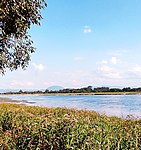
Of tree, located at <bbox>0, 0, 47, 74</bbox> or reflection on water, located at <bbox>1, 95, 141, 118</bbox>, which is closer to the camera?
tree, located at <bbox>0, 0, 47, 74</bbox>

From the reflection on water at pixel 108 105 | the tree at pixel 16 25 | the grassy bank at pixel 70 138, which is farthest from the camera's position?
the reflection on water at pixel 108 105

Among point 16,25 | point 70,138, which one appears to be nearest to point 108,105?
point 16,25

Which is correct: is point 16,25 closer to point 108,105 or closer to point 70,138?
point 70,138

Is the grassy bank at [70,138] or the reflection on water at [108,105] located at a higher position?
the grassy bank at [70,138]

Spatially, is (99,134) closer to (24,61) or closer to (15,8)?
(15,8)

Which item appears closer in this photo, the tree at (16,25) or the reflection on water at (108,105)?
the tree at (16,25)

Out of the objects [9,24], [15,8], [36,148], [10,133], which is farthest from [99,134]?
[9,24]

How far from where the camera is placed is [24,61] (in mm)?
28375

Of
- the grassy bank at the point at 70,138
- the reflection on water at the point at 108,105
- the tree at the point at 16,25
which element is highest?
the tree at the point at 16,25

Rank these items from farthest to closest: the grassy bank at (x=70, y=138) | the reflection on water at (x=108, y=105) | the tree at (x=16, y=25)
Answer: the reflection on water at (x=108, y=105) < the tree at (x=16, y=25) < the grassy bank at (x=70, y=138)

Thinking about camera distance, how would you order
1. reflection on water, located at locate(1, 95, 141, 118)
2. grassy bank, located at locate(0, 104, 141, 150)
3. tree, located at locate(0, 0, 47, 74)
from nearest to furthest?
grassy bank, located at locate(0, 104, 141, 150) < tree, located at locate(0, 0, 47, 74) < reflection on water, located at locate(1, 95, 141, 118)

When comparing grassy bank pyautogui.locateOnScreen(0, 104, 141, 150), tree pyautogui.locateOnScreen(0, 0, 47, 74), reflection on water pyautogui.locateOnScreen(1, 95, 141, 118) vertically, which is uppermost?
tree pyautogui.locateOnScreen(0, 0, 47, 74)

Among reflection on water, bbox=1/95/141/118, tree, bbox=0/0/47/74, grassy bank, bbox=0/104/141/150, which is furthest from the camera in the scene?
reflection on water, bbox=1/95/141/118

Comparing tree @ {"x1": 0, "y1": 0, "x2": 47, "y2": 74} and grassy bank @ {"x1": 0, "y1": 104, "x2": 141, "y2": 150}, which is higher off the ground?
tree @ {"x1": 0, "y1": 0, "x2": 47, "y2": 74}
